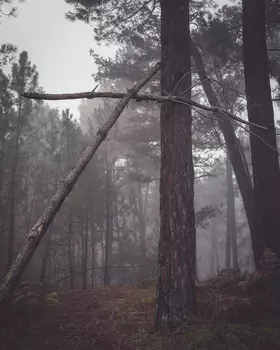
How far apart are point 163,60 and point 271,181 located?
133 inches

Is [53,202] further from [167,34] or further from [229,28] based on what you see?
Result: [229,28]

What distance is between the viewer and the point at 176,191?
4.15m

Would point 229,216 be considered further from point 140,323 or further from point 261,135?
point 140,323

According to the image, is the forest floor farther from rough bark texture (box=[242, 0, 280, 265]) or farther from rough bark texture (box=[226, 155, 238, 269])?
rough bark texture (box=[226, 155, 238, 269])

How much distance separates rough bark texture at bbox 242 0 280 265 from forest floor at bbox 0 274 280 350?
1.09 meters

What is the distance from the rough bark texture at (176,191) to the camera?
3836 millimetres

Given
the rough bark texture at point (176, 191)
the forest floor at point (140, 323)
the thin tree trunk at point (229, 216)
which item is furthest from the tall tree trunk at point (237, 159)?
the thin tree trunk at point (229, 216)

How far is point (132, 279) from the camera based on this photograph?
70.4 feet

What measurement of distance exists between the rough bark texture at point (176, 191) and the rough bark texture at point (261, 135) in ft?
5.81

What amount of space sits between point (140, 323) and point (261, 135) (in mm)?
4622

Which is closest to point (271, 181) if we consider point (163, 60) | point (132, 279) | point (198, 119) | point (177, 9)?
point (163, 60)

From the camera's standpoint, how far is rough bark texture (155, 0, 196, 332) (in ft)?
12.6

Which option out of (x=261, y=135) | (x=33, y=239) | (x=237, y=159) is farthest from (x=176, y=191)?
(x=237, y=159)

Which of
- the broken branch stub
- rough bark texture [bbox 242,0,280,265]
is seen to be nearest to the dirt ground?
the broken branch stub
